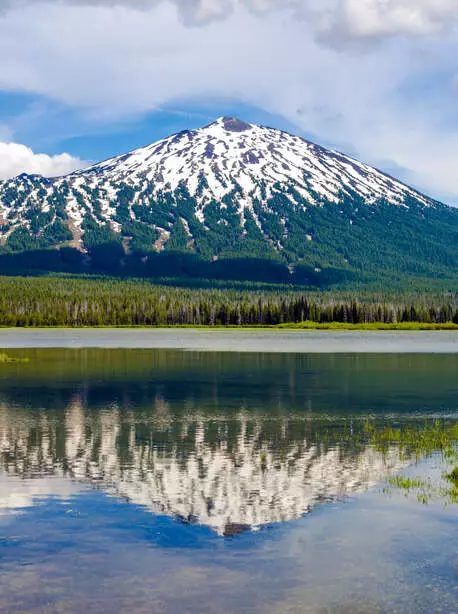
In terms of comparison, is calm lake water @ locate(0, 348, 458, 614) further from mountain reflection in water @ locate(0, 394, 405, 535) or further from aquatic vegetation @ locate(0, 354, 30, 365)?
aquatic vegetation @ locate(0, 354, 30, 365)

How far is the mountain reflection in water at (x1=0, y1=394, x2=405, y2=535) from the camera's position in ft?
78.2

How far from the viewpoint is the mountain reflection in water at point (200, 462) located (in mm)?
23828

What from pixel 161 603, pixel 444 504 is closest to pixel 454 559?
pixel 444 504

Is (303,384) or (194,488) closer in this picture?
(194,488)

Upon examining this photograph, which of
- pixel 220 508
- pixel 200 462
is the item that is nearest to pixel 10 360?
pixel 200 462

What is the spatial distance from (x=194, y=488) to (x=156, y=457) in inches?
221

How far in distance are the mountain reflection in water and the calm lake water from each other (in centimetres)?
9

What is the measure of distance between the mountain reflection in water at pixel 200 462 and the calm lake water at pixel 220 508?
0.30 feet

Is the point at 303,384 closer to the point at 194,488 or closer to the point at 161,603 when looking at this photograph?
the point at 194,488

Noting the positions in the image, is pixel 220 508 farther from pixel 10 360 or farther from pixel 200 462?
pixel 10 360

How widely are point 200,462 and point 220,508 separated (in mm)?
7123

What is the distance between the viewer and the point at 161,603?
16062 mm

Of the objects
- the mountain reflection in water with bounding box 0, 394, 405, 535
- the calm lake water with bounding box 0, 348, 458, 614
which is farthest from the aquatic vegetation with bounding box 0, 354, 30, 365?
the mountain reflection in water with bounding box 0, 394, 405, 535

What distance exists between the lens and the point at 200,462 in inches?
1192
